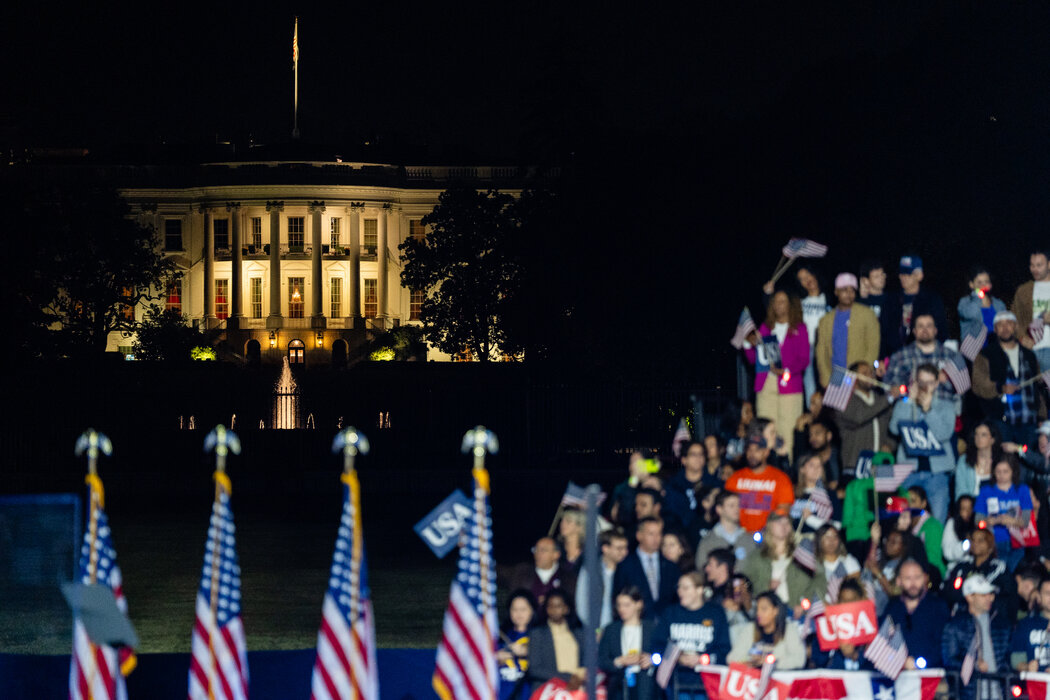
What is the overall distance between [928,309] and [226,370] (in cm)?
4856

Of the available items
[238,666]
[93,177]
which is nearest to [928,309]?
[238,666]

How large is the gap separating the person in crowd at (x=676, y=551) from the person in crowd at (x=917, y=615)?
5.28 ft

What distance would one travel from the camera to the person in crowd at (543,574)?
40.4 ft

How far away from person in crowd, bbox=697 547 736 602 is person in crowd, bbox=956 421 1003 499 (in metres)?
2.98

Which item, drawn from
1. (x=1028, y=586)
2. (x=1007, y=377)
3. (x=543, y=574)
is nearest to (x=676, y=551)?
(x=543, y=574)

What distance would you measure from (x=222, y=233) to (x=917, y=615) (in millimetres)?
90959

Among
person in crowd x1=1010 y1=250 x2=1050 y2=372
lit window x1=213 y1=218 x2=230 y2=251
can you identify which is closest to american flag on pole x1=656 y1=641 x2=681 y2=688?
person in crowd x1=1010 y1=250 x2=1050 y2=372

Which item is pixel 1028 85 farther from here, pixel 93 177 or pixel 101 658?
pixel 93 177

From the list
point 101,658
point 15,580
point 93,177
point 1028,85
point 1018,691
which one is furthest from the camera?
point 93,177

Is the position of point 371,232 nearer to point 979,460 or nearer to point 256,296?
point 256,296

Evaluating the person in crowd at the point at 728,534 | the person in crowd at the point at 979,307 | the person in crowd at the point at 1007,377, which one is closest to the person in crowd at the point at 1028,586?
the person in crowd at the point at 728,534

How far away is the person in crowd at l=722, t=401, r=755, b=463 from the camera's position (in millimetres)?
15312

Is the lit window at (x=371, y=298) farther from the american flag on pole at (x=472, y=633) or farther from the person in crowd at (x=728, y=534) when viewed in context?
the american flag on pole at (x=472, y=633)

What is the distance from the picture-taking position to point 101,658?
10961 mm
